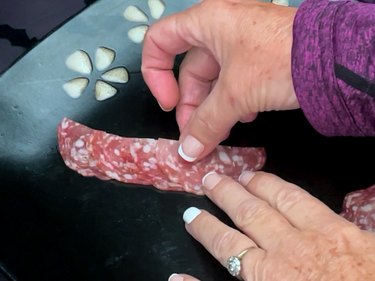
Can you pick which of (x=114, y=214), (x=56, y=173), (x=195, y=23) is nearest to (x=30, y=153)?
(x=56, y=173)

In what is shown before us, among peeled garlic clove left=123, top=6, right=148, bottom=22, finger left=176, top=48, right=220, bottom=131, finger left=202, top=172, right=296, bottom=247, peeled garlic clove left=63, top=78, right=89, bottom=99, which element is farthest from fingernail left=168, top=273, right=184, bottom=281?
peeled garlic clove left=123, top=6, right=148, bottom=22

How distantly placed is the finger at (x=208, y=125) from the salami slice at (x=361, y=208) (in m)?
0.20

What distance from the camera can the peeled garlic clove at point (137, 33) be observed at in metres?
1.07

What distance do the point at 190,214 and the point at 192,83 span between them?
20cm

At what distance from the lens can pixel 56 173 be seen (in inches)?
38.0

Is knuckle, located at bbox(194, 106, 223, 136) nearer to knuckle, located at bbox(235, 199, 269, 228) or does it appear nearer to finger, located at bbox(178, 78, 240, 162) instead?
finger, located at bbox(178, 78, 240, 162)

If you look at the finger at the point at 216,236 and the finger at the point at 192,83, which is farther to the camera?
the finger at the point at 192,83

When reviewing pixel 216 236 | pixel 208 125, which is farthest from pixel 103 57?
pixel 216 236

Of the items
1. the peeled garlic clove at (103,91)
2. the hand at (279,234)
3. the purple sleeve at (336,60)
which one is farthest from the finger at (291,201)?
the peeled garlic clove at (103,91)

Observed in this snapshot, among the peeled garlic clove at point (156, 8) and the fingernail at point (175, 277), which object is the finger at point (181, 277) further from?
the peeled garlic clove at point (156, 8)

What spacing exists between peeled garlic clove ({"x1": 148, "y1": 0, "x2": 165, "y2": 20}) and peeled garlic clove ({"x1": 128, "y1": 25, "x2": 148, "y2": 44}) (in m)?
0.03

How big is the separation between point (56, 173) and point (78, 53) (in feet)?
0.70

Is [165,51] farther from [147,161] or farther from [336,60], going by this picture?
[336,60]

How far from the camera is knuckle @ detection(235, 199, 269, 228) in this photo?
2.79 feet
